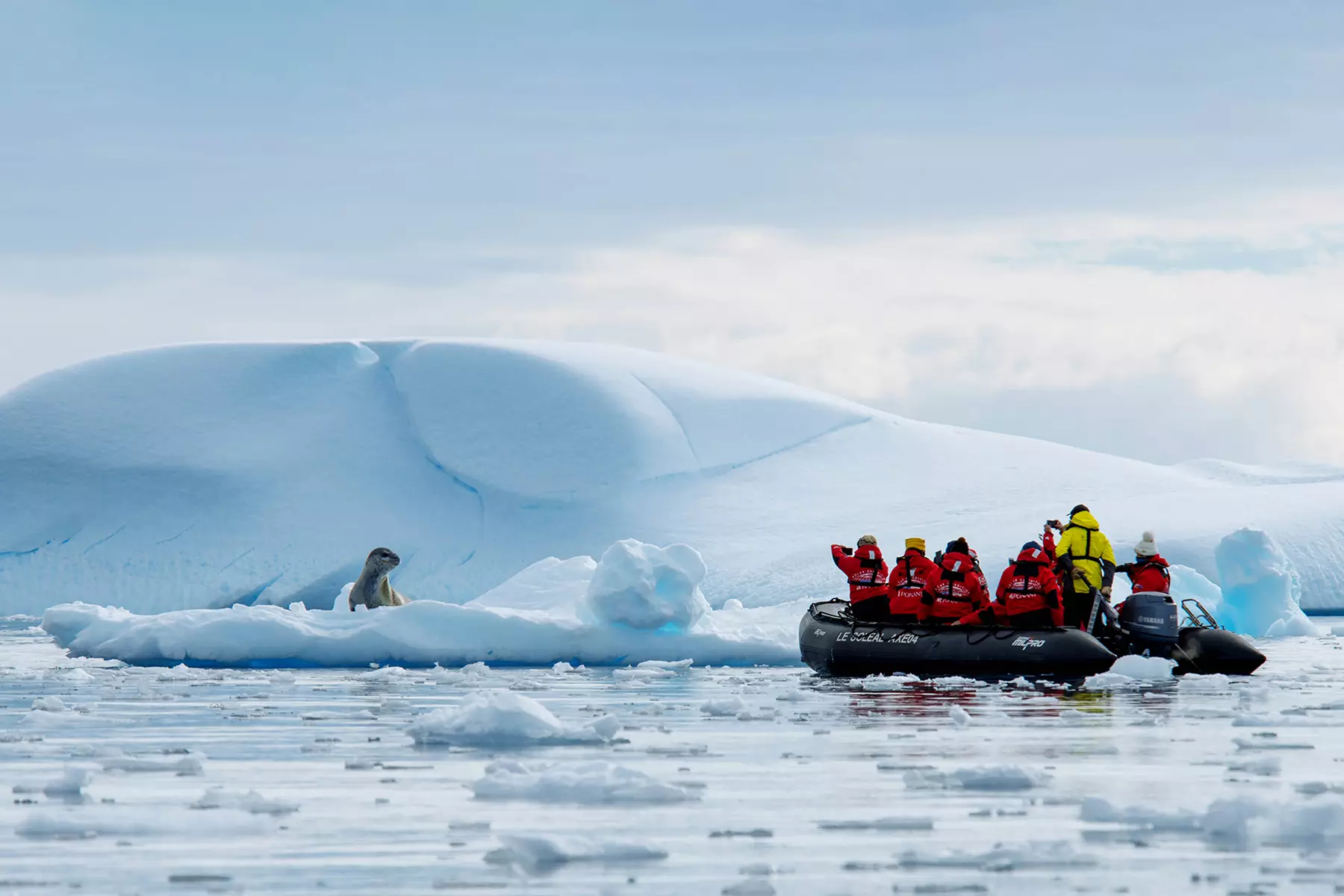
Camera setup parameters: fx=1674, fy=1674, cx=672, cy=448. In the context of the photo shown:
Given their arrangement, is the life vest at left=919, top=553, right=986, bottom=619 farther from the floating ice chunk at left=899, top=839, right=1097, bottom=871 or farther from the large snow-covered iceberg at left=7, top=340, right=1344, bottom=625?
the large snow-covered iceberg at left=7, top=340, right=1344, bottom=625

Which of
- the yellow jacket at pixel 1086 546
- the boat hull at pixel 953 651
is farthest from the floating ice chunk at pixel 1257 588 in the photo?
the boat hull at pixel 953 651

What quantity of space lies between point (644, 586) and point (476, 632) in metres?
1.79

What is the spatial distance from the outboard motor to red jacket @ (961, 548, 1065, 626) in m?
0.71

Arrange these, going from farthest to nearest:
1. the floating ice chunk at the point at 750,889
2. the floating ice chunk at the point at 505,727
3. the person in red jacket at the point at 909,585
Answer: the person in red jacket at the point at 909,585 < the floating ice chunk at the point at 505,727 < the floating ice chunk at the point at 750,889

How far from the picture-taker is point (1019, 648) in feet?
46.0

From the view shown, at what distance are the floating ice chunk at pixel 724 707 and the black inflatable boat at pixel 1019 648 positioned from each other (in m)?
3.34

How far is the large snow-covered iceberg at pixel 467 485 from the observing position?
95.4ft

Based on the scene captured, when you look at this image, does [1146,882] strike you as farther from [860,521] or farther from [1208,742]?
[860,521]

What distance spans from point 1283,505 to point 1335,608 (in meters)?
2.09

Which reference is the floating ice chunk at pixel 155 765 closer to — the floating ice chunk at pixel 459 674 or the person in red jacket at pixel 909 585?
the floating ice chunk at pixel 459 674

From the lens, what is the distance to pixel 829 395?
125 feet

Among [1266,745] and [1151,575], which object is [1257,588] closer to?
[1151,575]

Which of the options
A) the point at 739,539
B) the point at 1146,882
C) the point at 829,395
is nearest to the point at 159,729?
the point at 1146,882

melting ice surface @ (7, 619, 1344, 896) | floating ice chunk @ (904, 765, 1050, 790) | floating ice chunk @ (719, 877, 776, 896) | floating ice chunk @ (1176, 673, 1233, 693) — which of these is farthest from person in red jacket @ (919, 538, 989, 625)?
floating ice chunk @ (719, 877, 776, 896)
